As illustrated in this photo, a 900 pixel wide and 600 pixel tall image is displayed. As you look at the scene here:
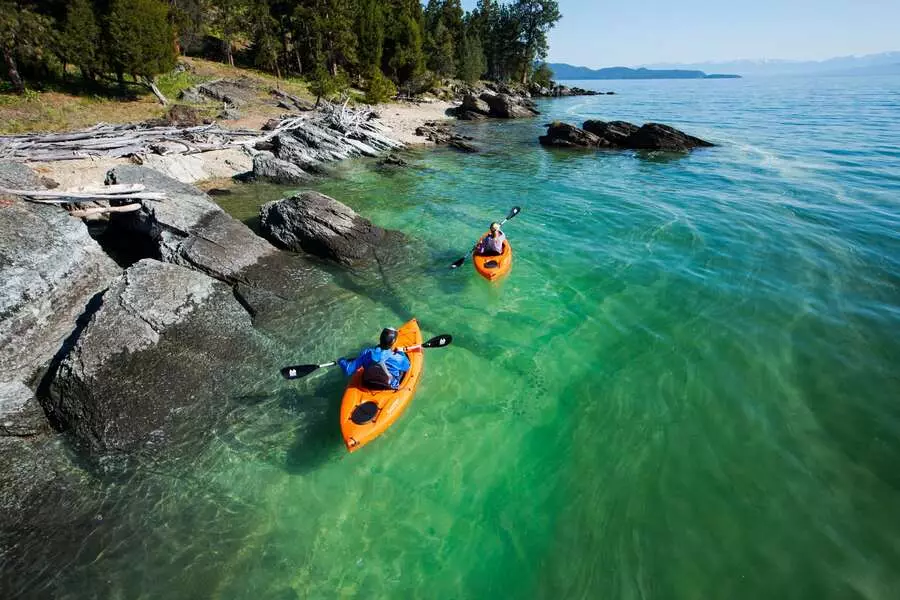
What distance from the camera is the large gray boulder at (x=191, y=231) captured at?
1188 cm

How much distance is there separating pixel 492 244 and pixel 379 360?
7040mm

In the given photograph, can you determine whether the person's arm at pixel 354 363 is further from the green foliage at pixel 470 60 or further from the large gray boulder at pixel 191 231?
the green foliage at pixel 470 60

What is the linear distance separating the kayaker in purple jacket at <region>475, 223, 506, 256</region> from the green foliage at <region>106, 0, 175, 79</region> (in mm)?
33389

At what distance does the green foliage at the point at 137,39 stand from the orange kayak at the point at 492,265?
33590 millimetres

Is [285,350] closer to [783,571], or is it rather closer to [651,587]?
[651,587]

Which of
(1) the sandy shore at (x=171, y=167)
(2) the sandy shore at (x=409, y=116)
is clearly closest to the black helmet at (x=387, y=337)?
(1) the sandy shore at (x=171, y=167)

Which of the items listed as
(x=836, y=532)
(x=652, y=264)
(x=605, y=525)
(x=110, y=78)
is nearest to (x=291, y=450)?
(x=605, y=525)

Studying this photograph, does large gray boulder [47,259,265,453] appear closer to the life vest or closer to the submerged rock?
the life vest

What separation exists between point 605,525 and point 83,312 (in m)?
12.4

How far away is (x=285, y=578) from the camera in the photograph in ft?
20.1

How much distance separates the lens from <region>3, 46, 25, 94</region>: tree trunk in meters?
25.4

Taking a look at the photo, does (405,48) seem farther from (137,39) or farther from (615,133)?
(137,39)

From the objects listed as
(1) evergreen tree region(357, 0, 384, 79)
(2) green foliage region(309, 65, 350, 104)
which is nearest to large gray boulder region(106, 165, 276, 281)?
(2) green foliage region(309, 65, 350, 104)

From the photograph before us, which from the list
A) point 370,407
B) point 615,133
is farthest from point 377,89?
point 370,407
